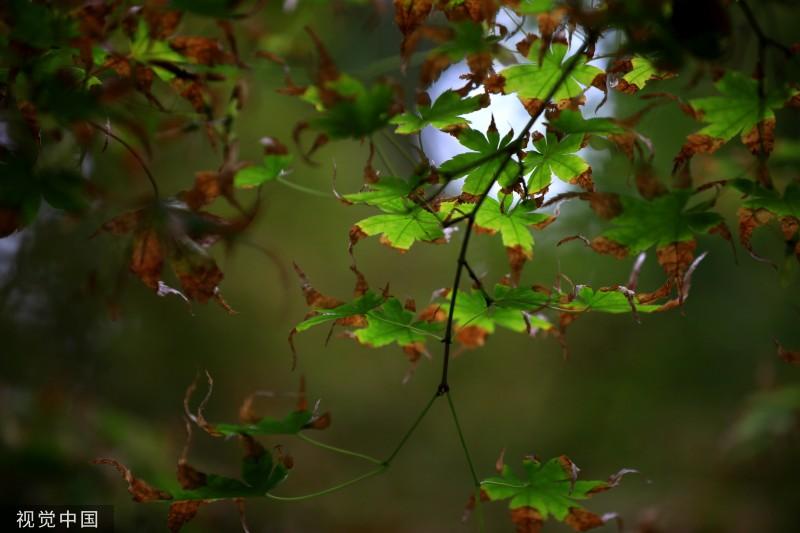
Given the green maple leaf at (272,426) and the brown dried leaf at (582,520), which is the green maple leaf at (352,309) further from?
the brown dried leaf at (582,520)

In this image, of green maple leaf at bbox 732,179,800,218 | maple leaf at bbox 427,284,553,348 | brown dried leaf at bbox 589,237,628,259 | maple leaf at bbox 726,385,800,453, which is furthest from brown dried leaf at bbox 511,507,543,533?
maple leaf at bbox 726,385,800,453

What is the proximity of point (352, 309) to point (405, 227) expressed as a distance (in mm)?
116

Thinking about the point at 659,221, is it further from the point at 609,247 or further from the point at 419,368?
the point at 419,368

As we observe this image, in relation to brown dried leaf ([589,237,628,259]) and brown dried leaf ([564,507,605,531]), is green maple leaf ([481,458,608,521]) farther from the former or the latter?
brown dried leaf ([589,237,628,259])

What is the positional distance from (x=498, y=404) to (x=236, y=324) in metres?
1.31

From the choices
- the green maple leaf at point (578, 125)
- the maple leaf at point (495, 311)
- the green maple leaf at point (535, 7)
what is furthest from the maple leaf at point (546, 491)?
the green maple leaf at point (535, 7)

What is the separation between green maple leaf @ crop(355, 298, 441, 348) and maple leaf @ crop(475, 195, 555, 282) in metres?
0.13

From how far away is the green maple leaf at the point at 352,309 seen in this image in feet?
2.28

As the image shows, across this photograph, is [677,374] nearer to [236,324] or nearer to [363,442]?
[363,442]

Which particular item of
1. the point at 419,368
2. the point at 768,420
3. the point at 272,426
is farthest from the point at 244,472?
the point at 419,368

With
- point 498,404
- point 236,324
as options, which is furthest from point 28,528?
point 498,404

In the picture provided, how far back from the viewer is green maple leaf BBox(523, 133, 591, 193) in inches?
26.6

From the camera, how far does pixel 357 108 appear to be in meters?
0.52

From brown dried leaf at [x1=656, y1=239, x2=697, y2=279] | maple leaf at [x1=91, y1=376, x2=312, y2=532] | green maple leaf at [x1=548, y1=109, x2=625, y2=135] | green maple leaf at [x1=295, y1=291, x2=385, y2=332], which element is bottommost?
maple leaf at [x1=91, y1=376, x2=312, y2=532]
